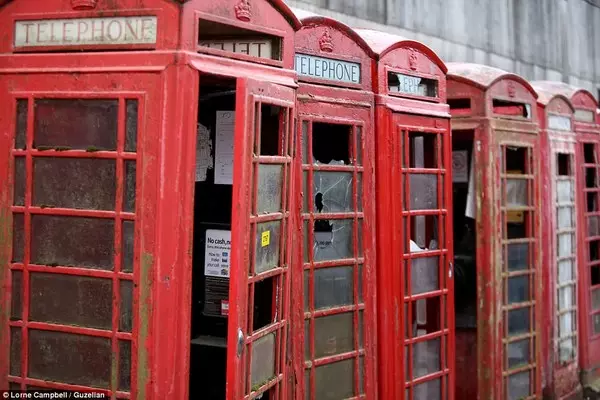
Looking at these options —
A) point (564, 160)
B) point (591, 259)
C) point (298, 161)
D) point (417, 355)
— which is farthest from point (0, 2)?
point (591, 259)

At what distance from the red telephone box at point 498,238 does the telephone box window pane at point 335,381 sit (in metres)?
1.60

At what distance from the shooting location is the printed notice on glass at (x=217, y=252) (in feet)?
12.0

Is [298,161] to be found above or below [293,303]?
above

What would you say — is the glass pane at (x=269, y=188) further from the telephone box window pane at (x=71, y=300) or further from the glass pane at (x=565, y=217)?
the glass pane at (x=565, y=217)

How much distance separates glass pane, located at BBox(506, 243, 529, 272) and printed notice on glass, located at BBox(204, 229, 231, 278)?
8.92ft

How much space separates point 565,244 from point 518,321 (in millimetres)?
1229

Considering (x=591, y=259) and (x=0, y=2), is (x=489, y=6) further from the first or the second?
(x=0, y=2)

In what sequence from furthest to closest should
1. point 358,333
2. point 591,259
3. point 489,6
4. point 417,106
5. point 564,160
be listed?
point 489,6, point 591,259, point 564,160, point 417,106, point 358,333

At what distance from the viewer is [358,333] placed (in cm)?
404

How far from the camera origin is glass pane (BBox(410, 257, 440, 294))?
4.36 metres

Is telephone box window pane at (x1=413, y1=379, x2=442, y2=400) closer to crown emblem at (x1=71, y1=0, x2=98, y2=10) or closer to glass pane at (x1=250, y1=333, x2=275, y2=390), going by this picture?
glass pane at (x1=250, y1=333, x2=275, y2=390)

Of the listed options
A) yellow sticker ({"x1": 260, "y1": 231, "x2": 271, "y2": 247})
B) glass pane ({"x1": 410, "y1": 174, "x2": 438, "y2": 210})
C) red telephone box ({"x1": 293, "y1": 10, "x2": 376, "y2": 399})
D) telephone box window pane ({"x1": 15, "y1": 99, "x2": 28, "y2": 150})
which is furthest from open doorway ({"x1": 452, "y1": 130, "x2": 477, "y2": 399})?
telephone box window pane ({"x1": 15, "y1": 99, "x2": 28, "y2": 150})

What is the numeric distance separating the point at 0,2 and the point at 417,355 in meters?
3.46

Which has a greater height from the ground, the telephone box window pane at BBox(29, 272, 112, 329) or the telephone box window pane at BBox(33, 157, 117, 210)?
the telephone box window pane at BBox(33, 157, 117, 210)
